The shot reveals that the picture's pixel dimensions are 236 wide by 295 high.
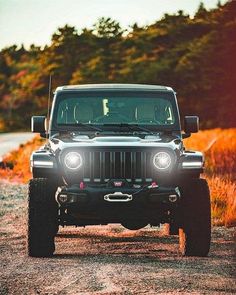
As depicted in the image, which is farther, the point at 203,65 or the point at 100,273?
the point at 203,65

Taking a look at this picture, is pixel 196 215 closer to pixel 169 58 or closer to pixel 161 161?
pixel 161 161

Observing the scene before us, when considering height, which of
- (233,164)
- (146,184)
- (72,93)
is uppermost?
(72,93)

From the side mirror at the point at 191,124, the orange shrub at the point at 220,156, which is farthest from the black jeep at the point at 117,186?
the orange shrub at the point at 220,156

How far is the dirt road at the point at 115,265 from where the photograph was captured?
8258 mm

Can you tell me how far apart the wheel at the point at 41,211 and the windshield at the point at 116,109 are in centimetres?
127

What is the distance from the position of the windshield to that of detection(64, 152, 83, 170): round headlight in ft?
3.74

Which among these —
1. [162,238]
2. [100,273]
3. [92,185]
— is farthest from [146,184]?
[162,238]

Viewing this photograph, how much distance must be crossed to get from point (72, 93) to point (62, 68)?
67.9m

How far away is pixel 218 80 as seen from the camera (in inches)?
2734

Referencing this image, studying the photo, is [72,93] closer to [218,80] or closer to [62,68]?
[218,80]

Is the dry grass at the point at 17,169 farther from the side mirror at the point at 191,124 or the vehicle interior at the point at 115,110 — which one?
the side mirror at the point at 191,124

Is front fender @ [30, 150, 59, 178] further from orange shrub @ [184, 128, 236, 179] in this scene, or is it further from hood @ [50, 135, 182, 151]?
orange shrub @ [184, 128, 236, 179]

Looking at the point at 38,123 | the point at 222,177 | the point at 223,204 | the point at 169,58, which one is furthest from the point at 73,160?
the point at 169,58

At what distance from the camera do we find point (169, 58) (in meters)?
75.4
